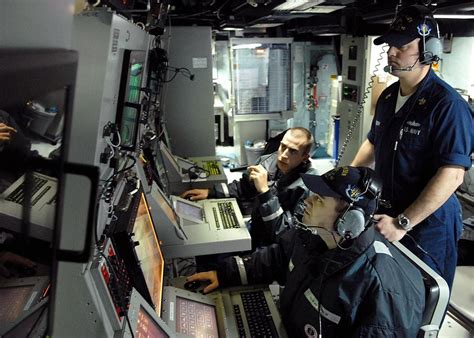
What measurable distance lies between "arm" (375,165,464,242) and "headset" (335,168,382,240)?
1.40ft

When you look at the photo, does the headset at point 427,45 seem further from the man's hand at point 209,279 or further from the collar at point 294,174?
the man's hand at point 209,279

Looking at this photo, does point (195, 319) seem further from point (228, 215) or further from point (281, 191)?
point (281, 191)

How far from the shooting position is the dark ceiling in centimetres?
273

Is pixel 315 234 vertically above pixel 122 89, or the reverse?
pixel 122 89

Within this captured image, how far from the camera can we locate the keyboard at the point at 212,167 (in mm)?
3556

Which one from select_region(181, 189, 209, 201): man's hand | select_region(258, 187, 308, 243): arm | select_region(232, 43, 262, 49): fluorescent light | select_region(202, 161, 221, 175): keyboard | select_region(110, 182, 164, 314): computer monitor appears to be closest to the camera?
select_region(110, 182, 164, 314): computer monitor

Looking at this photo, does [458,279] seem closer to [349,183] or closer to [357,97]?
[349,183]

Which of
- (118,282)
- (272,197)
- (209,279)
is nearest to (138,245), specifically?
(118,282)

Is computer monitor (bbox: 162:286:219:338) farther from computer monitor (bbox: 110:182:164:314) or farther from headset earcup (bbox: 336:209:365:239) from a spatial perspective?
headset earcup (bbox: 336:209:365:239)

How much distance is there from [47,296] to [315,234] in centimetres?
106

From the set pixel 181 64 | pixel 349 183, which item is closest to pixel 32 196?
pixel 349 183

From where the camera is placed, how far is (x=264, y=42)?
539 centimetres

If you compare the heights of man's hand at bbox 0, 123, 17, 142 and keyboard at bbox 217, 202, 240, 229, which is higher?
man's hand at bbox 0, 123, 17, 142

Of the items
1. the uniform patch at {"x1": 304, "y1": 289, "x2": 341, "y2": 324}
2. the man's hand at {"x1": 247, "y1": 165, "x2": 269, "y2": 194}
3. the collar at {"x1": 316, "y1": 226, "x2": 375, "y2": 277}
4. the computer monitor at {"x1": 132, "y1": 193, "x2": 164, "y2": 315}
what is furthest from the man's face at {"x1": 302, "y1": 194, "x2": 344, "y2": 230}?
the man's hand at {"x1": 247, "y1": 165, "x2": 269, "y2": 194}
